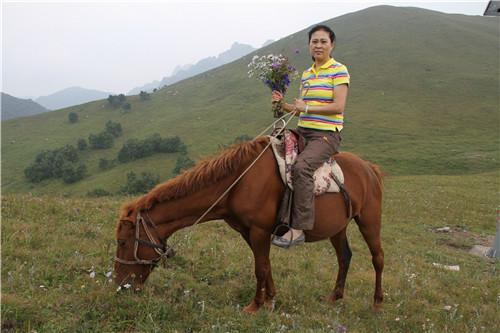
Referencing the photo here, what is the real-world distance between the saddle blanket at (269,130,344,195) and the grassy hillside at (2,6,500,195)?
4442 centimetres

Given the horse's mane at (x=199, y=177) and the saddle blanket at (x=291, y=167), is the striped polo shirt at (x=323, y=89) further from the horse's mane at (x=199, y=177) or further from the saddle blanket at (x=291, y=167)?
the horse's mane at (x=199, y=177)

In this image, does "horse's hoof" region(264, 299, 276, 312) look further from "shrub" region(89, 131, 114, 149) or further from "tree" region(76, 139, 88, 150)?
"tree" region(76, 139, 88, 150)

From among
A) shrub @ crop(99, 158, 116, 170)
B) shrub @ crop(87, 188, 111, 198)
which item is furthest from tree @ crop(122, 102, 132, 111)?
shrub @ crop(87, 188, 111, 198)

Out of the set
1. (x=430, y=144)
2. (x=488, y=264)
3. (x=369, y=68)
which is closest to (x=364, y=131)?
(x=430, y=144)

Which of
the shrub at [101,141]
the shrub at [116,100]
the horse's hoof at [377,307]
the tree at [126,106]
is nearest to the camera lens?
the horse's hoof at [377,307]

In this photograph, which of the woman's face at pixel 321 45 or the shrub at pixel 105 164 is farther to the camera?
the shrub at pixel 105 164

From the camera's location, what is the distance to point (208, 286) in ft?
20.4

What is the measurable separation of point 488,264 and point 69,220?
11.7 m

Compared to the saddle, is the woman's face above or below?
above

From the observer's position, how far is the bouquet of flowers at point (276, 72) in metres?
5.50

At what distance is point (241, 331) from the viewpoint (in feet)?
15.5

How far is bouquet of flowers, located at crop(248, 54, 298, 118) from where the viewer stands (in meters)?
5.50

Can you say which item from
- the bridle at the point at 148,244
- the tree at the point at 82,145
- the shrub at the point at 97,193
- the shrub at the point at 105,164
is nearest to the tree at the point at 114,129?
the tree at the point at 82,145

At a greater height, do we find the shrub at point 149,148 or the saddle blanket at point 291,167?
the saddle blanket at point 291,167
